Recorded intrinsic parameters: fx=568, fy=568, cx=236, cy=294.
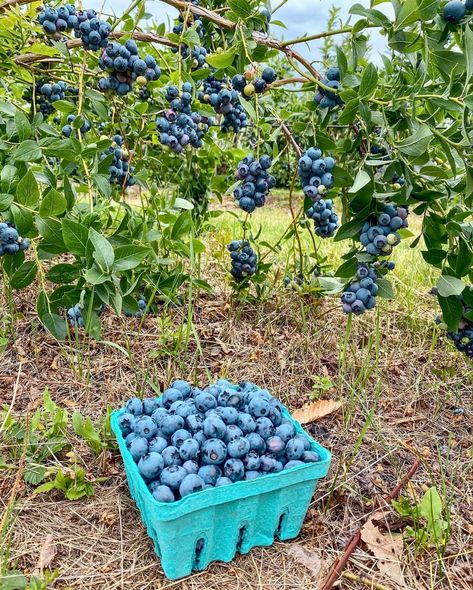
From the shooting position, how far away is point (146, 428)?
1390 millimetres

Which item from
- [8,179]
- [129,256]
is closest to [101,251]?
[129,256]

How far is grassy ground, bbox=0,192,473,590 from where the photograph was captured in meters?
1.34

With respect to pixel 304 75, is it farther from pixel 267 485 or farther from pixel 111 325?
pixel 111 325

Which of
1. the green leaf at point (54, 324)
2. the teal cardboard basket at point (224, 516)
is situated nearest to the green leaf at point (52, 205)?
the green leaf at point (54, 324)

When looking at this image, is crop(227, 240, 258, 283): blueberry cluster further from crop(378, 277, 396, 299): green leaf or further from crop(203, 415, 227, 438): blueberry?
crop(203, 415, 227, 438): blueberry

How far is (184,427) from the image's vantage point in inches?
54.9

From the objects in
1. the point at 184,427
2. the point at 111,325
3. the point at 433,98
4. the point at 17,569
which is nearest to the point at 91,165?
the point at 111,325

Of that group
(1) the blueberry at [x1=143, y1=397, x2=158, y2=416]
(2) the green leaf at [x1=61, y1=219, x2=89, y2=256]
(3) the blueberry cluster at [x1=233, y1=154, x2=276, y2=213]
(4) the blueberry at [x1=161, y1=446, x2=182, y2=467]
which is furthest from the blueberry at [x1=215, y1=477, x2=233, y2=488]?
(3) the blueberry cluster at [x1=233, y1=154, x2=276, y2=213]

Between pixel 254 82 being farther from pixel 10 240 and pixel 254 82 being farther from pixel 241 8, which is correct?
pixel 10 240

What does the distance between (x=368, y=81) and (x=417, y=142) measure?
0.63ft

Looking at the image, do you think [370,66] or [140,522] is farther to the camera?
[140,522]

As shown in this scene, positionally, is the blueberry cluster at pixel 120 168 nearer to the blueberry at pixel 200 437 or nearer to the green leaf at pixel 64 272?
the green leaf at pixel 64 272

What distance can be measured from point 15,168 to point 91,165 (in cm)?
31

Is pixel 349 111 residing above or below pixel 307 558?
above
